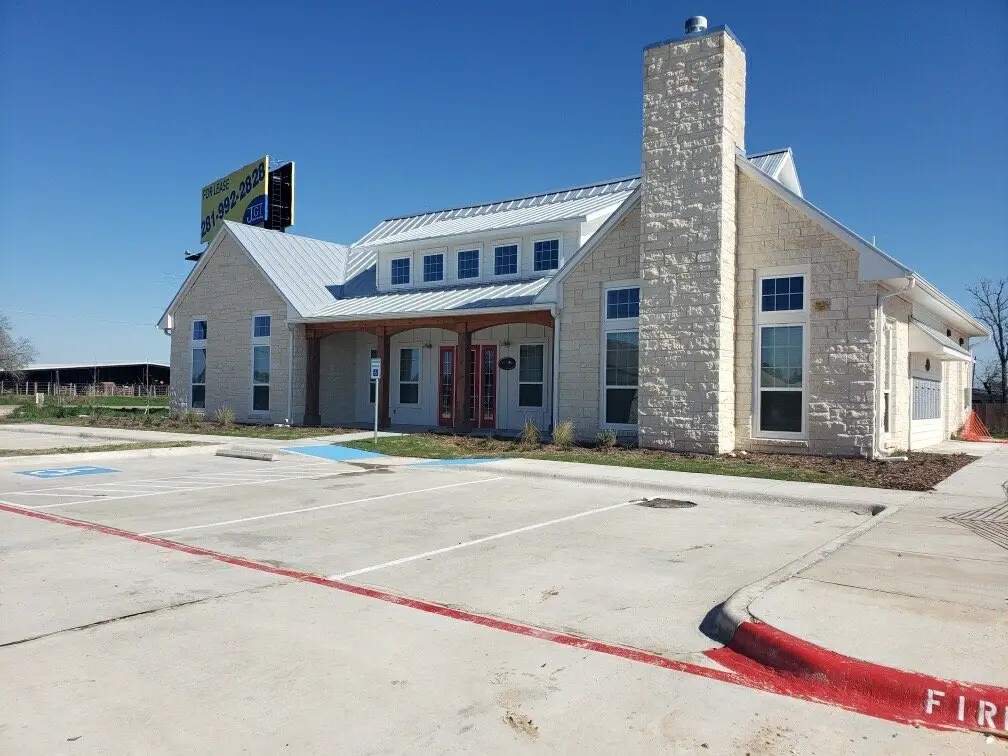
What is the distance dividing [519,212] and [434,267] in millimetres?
3154

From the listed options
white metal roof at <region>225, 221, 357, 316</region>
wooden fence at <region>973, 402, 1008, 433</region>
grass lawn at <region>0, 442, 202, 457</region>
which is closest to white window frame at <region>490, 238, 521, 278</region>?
white metal roof at <region>225, 221, 357, 316</region>

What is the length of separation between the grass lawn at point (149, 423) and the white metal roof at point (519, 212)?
6895 millimetres

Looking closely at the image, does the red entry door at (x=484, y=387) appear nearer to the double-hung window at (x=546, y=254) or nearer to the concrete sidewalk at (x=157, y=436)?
the double-hung window at (x=546, y=254)

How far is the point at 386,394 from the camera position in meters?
23.3

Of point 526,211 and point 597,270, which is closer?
point 597,270

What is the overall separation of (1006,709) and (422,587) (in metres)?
4.08

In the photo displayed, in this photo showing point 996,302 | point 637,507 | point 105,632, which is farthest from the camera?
point 996,302

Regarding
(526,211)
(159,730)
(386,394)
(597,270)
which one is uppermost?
(526,211)

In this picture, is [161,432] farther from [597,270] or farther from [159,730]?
[159,730]

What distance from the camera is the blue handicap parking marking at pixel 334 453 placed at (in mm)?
16672

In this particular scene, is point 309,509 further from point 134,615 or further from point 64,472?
point 64,472

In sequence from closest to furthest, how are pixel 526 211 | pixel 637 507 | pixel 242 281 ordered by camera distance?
pixel 637 507, pixel 526 211, pixel 242 281

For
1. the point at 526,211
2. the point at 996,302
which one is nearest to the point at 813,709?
the point at 526,211

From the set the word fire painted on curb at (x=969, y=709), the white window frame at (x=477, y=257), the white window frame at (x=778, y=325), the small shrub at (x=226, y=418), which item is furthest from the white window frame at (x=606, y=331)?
the word fire painted on curb at (x=969, y=709)
